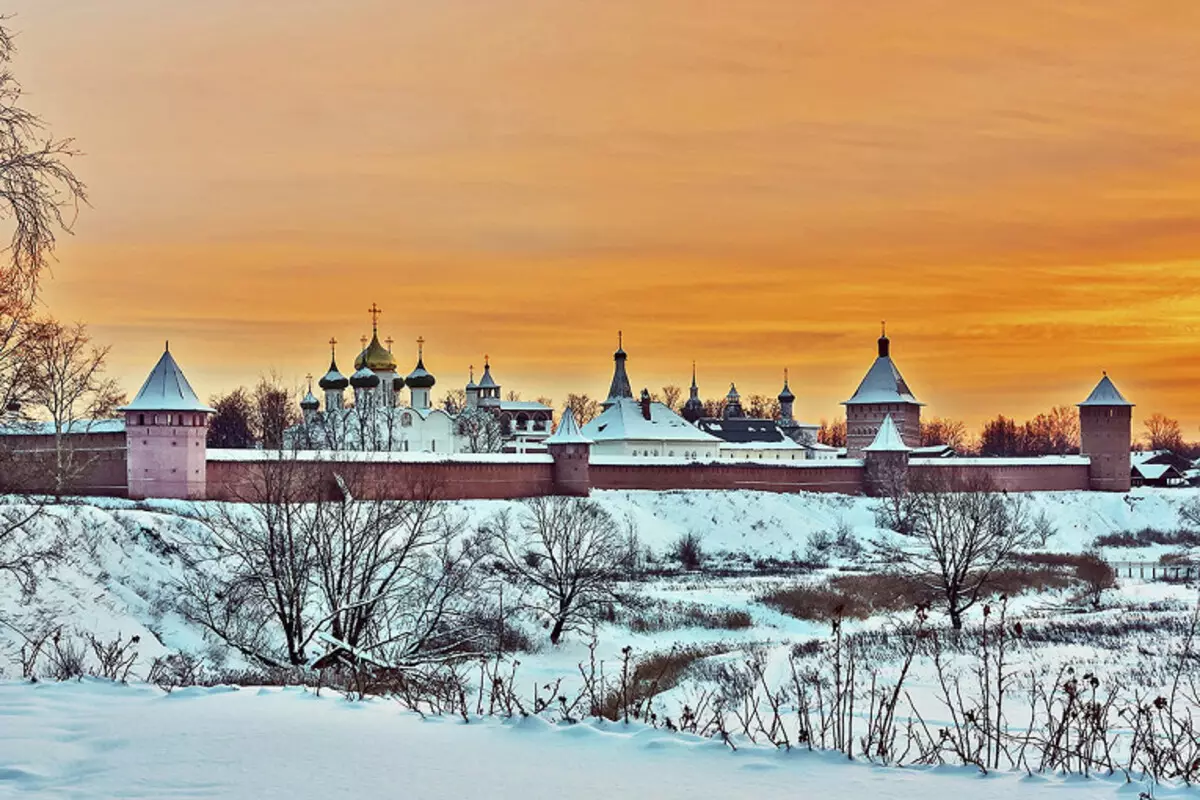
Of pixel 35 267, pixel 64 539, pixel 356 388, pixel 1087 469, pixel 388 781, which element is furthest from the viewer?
pixel 356 388

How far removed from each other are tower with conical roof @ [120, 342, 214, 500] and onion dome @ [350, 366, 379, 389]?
20.4 m

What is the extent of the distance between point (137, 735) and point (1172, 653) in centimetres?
1149

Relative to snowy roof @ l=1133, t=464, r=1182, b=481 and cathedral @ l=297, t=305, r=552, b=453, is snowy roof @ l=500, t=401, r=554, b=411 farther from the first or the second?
snowy roof @ l=1133, t=464, r=1182, b=481

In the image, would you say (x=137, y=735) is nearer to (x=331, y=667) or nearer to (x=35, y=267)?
(x=35, y=267)

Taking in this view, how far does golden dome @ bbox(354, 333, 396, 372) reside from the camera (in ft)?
160

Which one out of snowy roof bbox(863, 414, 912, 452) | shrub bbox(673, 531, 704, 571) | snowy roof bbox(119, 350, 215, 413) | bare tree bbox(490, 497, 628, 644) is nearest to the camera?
bare tree bbox(490, 497, 628, 644)

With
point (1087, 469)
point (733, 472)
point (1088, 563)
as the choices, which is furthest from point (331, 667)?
point (1087, 469)

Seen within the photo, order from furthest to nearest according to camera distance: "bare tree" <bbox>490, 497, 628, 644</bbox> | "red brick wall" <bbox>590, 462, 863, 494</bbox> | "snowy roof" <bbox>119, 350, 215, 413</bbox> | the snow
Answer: "red brick wall" <bbox>590, 462, 863, 494</bbox> < "snowy roof" <bbox>119, 350, 215, 413</bbox> < "bare tree" <bbox>490, 497, 628, 644</bbox> < the snow

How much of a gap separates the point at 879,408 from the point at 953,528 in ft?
79.2

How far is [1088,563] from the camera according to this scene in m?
29.1

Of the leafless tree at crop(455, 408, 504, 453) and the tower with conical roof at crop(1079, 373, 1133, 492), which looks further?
the leafless tree at crop(455, 408, 504, 453)

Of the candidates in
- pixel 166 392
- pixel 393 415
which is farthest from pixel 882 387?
pixel 166 392

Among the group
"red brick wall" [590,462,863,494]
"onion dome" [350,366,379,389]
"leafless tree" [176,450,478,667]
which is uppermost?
"onion dome" [350,366,379,389]

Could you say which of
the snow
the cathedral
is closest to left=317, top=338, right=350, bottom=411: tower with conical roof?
the cathedral
